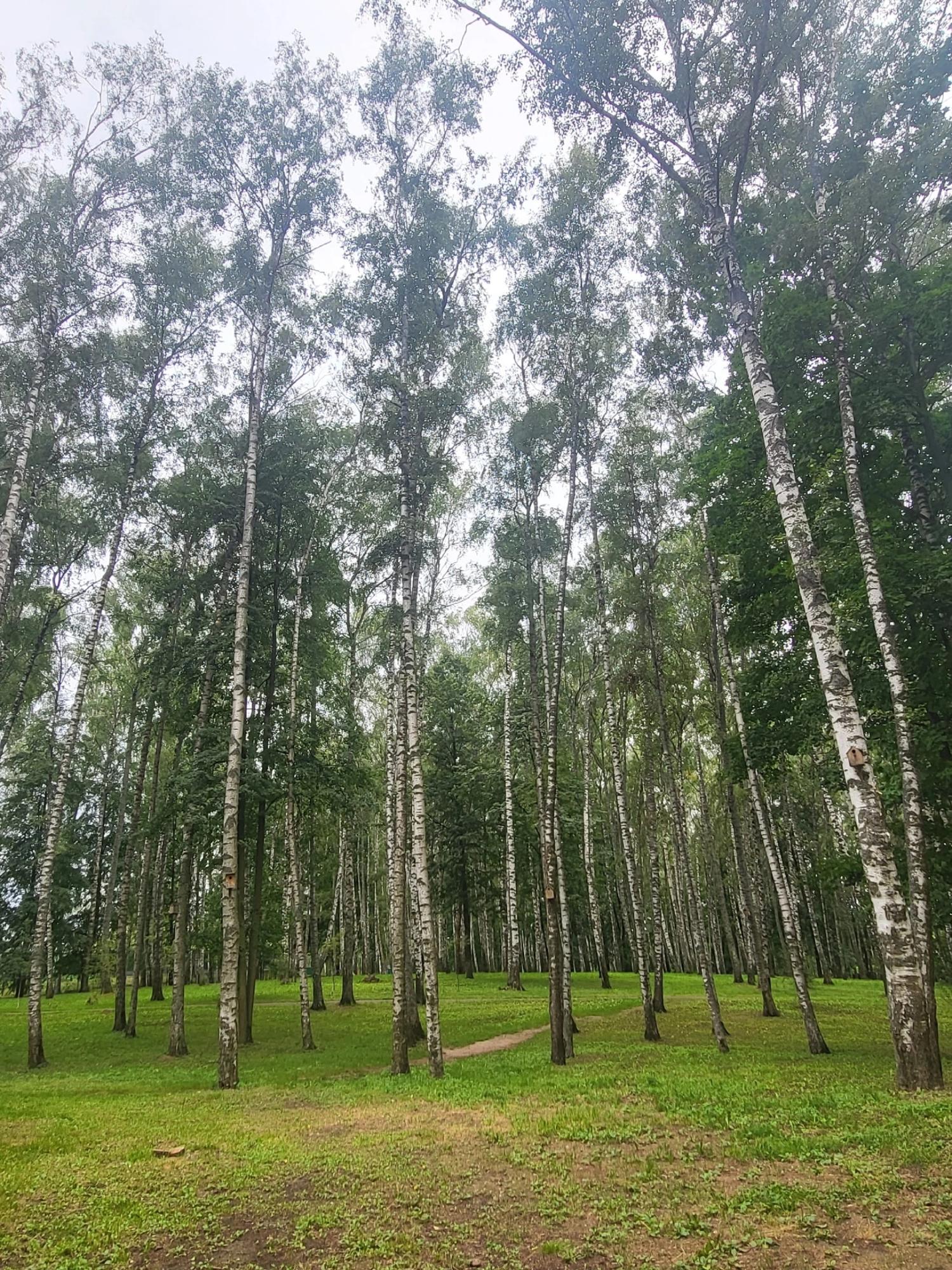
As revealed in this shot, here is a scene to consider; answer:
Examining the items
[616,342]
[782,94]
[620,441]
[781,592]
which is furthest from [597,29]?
[781,592]

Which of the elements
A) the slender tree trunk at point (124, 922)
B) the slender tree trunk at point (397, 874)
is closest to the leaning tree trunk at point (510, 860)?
the slender tree trunk at point (397, 874)

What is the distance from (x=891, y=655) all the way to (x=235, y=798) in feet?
39.7

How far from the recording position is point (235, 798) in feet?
44.3

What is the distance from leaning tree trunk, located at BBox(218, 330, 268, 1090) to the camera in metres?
12.4

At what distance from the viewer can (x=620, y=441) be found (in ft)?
59.0

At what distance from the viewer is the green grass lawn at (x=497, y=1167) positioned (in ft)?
15.9

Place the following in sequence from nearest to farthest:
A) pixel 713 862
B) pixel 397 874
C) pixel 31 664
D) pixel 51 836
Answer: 1. pixel 397 874
2. pixel 51 836
3. pixel 31 664
4. pixel 713 862

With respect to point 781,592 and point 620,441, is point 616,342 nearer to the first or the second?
point 620,441

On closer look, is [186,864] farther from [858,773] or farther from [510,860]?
[858,773]

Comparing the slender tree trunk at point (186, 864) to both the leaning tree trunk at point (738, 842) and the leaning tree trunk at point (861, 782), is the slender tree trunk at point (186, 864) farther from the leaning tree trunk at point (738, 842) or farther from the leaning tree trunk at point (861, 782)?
the leaning tree trunk at point (738, 842)

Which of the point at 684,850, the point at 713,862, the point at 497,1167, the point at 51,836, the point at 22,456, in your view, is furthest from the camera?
the point at 713,862

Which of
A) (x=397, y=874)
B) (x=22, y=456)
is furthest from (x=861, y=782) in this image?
(x=22, y=456)

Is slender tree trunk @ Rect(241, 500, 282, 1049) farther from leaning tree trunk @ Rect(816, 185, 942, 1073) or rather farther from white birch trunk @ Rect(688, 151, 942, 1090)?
leaning tree trunk @ Rect(816, 185, 942, 1073)

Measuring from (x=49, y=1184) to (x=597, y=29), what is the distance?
16994mm
